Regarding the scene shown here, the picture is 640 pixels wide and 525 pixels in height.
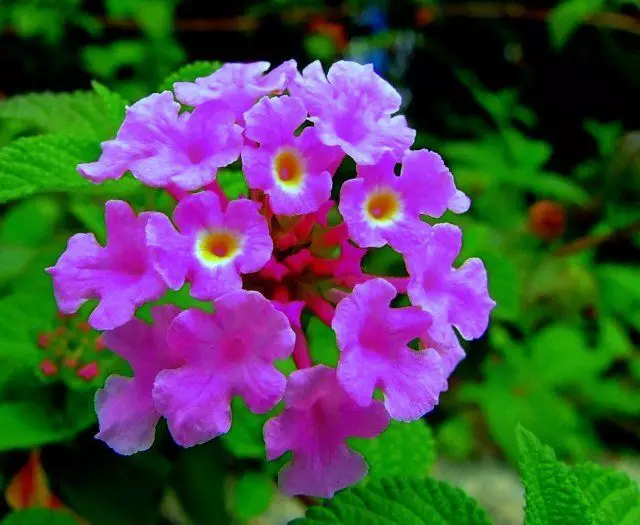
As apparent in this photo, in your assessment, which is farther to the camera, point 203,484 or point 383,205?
point 203,484

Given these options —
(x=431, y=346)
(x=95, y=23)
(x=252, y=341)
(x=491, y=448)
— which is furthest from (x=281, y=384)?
(x=95, y=23)

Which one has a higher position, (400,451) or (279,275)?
(279,275)

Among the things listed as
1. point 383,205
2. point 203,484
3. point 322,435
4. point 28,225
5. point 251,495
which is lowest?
point 251,495

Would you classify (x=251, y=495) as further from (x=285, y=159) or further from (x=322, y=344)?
(x=285, y=159)

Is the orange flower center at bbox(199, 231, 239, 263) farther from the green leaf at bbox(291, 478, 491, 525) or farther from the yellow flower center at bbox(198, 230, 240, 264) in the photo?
the green leaf at bbox(291, 478, 491, 525)

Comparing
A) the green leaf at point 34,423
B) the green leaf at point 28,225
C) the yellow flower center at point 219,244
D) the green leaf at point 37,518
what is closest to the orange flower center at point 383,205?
the yellow flower center at point 219,244

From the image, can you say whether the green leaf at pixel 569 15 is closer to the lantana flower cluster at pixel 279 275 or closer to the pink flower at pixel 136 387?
the lantana flower cluster at pixel 279 275

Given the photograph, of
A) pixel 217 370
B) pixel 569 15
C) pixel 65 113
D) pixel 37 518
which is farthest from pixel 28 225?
pixel 569 15
